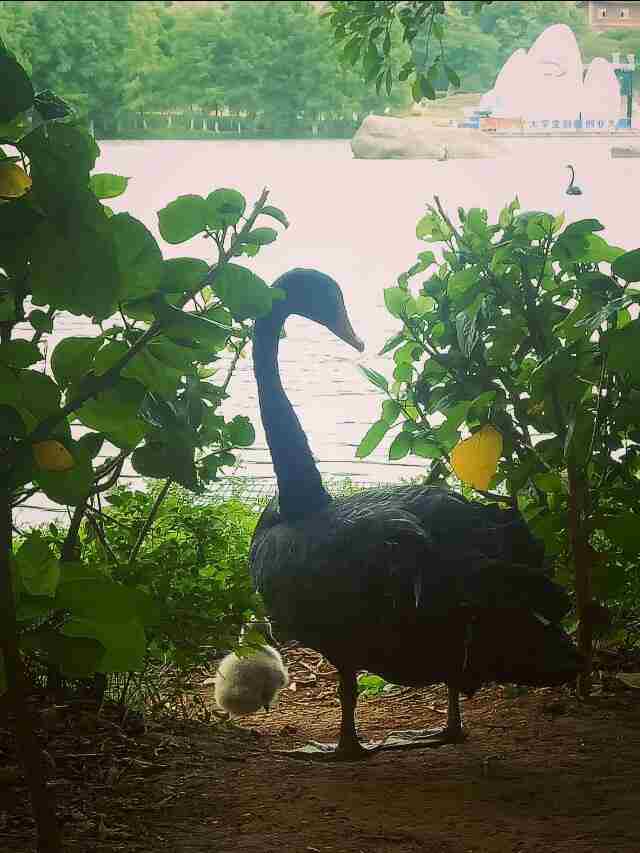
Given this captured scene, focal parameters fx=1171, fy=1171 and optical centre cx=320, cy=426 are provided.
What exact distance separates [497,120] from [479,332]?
2.23 m

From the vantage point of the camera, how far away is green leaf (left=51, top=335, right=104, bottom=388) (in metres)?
1.06

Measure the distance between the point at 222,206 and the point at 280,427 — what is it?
81 centimetres

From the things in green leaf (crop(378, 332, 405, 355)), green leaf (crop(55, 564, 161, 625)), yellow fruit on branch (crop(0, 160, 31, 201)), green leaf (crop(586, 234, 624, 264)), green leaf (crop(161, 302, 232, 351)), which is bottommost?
green leaf (crop(378, 332, 405, 355))

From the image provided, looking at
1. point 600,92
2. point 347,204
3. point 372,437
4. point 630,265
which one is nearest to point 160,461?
point 372,437

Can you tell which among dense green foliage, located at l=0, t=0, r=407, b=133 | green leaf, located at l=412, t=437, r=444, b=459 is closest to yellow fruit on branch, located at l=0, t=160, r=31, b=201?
green leaf, located at l=412, t=437, r=444, b=459

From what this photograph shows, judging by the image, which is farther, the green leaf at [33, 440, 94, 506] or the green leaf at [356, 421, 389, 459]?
the green leaf at [356, 421, 389, 459]

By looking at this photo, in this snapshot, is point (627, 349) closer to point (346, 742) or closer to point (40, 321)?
point (40, 321)

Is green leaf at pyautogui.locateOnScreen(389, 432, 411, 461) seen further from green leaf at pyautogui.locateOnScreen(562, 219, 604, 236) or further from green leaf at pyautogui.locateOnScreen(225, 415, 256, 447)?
green leaf at pyautogui.locateOnScreen(562, 219, 604, 236)

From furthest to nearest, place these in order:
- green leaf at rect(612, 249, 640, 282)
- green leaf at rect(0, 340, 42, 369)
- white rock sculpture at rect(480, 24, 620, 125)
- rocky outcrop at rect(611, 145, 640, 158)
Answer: rocky outcrop at rect(611, 145, 640, 158), white rock sculpture at rect(480, 24, 620, 125), green leaf at rect(612, 249, 640, 282), green leaf at rect(0, 340, 42, 369)

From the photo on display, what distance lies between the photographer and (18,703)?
1.15m

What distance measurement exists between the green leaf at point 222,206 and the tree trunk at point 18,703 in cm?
36

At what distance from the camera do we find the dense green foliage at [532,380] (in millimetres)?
1784

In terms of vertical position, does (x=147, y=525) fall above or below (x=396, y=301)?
below

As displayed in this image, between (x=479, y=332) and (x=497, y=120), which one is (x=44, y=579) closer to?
(x=479, y=332)
